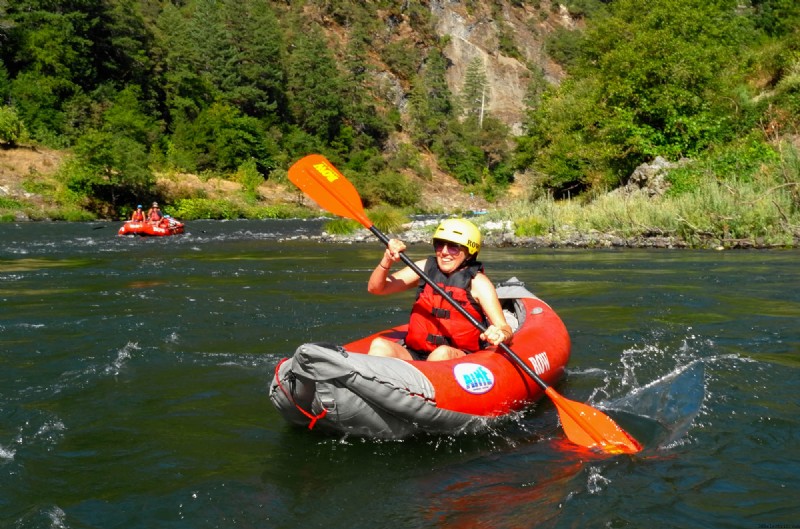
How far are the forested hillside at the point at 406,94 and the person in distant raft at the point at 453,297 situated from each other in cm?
925

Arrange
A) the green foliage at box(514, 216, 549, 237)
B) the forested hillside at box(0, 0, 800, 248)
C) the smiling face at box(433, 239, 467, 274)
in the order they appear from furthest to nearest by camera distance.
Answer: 1. the forested hillside at box(0, 0, 800, 248)
2. the green foliage at box(514, 216, 549, 237)
3. the smiling face at box(433, 239, 467, 274)

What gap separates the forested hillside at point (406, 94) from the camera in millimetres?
18125

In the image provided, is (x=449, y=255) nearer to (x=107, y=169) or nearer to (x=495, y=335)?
(x=495, y=335)

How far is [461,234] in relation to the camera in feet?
13.4

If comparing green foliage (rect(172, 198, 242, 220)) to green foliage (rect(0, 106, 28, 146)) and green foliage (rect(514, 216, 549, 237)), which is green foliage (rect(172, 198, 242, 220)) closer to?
green foliage (rect(0, 106, 28, 146))

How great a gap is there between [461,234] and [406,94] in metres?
61.6

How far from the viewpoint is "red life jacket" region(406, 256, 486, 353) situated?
414cm

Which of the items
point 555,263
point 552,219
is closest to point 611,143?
point 552,219

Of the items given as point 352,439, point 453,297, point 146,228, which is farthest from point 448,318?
point 146,228

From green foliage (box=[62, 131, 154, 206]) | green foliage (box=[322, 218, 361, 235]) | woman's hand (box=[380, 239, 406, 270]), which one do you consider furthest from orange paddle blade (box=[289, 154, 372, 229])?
green foliage (box=[62, 131, 154, 206])

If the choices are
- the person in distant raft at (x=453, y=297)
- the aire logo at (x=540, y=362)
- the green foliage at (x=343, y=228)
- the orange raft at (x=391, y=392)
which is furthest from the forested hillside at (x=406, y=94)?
the orange raft at (x=391, y=392)

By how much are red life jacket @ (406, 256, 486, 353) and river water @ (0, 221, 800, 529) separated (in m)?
0.58

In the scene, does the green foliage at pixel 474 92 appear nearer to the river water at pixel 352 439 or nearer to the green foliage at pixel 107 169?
the green foliage at pixel 107 169

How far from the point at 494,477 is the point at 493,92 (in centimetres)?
7476
